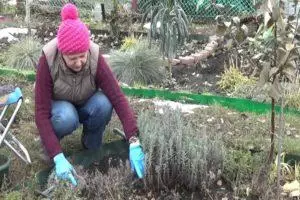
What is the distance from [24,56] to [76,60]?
3.32 metres

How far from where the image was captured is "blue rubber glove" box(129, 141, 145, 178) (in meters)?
3.58

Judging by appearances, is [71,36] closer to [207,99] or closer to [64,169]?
[64,169]

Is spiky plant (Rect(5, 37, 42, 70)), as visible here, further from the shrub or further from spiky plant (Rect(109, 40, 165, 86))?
the shrub

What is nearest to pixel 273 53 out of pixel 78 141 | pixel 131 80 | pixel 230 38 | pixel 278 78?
pixel 278 78

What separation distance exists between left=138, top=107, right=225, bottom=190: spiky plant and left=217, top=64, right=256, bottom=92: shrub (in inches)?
93.0

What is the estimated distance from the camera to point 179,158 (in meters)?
3.46

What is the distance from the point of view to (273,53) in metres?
3.03

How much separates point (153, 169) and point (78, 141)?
120 centimetres

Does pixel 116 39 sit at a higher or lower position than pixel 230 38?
lower

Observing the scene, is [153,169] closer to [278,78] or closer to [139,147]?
[139,147]

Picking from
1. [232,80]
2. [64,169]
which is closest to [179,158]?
[64,169]

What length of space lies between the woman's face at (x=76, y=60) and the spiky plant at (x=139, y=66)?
2.40 metres

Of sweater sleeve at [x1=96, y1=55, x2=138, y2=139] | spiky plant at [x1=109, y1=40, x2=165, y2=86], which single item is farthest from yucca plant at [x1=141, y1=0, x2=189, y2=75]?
sweater sleeve at [x1=96, y1=55, x2=138, y2=139]

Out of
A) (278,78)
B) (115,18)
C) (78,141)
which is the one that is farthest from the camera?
(115,18)
